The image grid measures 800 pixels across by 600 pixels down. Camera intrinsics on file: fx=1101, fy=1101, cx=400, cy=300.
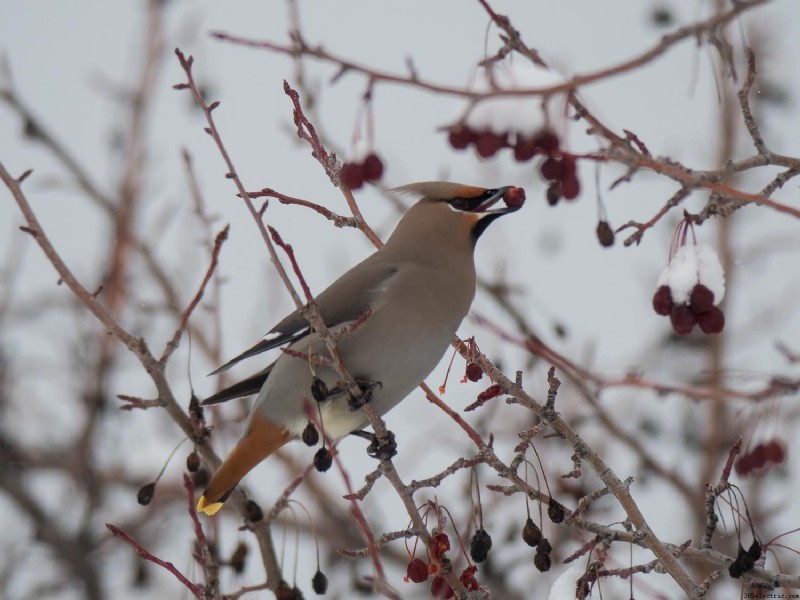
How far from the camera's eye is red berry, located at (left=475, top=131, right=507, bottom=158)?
224cm

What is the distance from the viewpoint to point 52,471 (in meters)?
7.25

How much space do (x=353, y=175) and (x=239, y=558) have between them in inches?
53.3

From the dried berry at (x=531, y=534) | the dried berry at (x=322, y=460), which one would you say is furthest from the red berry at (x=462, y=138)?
the dried berry at (x=322, y=460)

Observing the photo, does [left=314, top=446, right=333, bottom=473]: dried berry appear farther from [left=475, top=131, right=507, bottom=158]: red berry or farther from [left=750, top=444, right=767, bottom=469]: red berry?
[left=750, top=444, right=767, bottom=469]: red berry

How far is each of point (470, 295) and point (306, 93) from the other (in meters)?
1.22

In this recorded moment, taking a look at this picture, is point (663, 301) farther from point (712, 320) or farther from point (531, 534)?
point (531, 534)

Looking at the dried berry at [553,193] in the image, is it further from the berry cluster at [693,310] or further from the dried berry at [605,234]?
the berry cluster at [693,310]

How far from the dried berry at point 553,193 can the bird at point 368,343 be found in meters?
1.11

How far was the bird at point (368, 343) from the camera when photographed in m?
3.66

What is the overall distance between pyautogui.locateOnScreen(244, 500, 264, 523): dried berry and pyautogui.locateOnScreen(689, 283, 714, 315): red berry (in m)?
1.43

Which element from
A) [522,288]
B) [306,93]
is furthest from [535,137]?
[522,288]

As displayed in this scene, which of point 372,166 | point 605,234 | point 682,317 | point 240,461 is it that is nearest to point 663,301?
point 682,317

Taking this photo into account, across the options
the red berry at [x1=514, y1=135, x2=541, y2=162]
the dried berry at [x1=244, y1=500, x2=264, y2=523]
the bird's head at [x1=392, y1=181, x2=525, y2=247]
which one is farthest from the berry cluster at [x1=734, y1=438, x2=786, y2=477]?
the red berry at [x1=514, y1=135, x2=541, y2=162]

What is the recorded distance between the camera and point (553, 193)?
8.00ft
